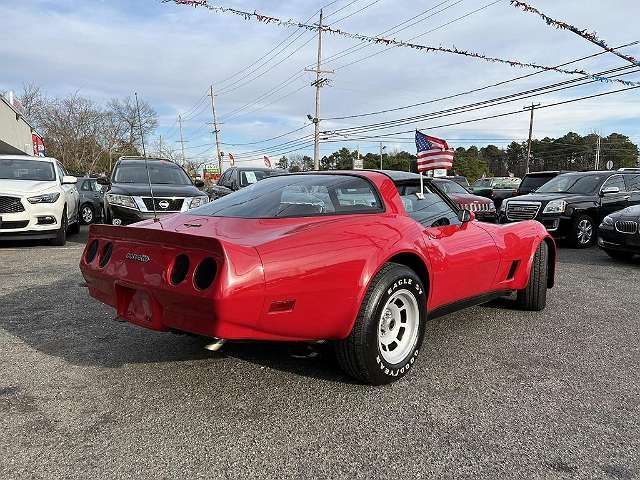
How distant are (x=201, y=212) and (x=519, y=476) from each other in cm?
254

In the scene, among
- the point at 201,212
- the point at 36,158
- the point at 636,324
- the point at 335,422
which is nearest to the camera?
the point at 335,422

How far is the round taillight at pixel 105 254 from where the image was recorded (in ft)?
10.4

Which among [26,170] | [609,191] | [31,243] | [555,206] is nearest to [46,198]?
[26,170]

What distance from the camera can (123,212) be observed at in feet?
29.0

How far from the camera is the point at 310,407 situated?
112 inches

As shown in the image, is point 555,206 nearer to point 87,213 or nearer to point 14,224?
point 14,224

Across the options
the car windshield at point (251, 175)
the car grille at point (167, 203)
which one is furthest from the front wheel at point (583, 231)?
the car grille at point (167, 203)

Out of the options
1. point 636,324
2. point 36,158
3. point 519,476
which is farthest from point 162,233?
point 36,158

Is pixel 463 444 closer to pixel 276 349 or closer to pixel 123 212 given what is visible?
pixel 276 349

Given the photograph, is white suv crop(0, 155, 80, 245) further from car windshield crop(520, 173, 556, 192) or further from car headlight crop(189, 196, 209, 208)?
car windshield crop(520, 173, 556, 192)

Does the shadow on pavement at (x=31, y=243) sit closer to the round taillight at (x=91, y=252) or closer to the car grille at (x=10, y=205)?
the car grille at (x=10, y=205)

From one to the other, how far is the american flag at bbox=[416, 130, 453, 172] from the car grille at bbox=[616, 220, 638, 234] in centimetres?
450

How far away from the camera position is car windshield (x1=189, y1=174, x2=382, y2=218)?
11.0 feet

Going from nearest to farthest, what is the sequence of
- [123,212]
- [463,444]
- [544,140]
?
[463,444] < [123,212] < [544,140]
